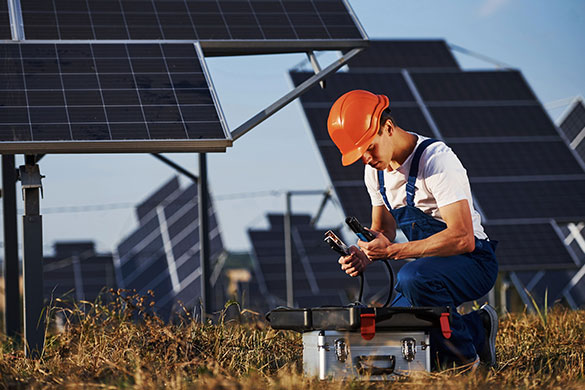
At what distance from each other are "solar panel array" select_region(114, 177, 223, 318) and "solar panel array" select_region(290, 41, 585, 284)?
17.6 feet

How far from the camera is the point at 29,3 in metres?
7.04

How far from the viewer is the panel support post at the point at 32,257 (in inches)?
214

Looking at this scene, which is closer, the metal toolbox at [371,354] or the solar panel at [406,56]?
the metal toolbox at [371,354]

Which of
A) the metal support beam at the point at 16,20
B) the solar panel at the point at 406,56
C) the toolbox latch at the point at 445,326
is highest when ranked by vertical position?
the solar panel at the point at 406,56

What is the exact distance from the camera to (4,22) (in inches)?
261

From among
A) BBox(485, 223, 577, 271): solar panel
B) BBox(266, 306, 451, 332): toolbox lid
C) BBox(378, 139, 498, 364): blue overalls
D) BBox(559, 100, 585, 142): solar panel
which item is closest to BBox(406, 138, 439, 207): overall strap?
BBox(378, 139, 498, 364): blue overalls

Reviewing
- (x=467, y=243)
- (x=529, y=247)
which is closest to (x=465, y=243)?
(x=467, y=243)

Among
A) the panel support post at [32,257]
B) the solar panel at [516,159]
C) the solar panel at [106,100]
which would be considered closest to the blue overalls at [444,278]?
the solar panel at [106,100]

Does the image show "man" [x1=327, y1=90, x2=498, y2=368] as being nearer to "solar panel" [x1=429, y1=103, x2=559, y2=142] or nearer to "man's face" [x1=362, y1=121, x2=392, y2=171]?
"man's face" [x1=362, y1=121, x2=392, y2=171]

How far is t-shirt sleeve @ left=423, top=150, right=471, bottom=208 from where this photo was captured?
4.25 m

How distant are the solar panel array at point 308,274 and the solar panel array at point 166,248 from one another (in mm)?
1432

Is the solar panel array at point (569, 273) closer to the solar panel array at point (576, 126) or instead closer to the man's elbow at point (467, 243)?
the solar panel array at point (576, 126)

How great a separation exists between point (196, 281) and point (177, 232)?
3.07 meters

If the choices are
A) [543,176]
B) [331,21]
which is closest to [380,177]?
[331,21]
